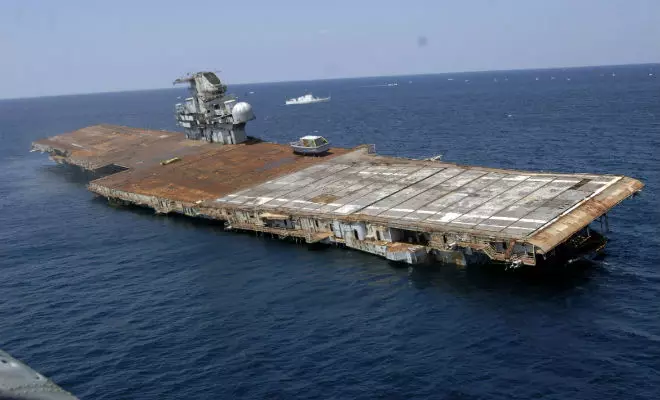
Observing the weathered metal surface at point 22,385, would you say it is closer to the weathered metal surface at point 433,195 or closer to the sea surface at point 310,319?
the sea surface at point 310,319

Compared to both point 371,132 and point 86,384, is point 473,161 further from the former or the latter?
point 86,384

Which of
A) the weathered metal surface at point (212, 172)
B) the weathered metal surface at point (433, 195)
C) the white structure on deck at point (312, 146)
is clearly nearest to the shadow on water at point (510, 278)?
the weathered metal surface at point (433, 195)

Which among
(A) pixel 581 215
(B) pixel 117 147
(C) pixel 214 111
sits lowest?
(A) pixel 581 215

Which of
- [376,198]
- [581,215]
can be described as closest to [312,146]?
[376,198]

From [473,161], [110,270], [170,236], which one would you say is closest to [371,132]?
[473,161]

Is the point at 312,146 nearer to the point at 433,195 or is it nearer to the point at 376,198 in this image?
the point at 376,198

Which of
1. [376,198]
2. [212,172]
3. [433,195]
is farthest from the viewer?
[212,172]
